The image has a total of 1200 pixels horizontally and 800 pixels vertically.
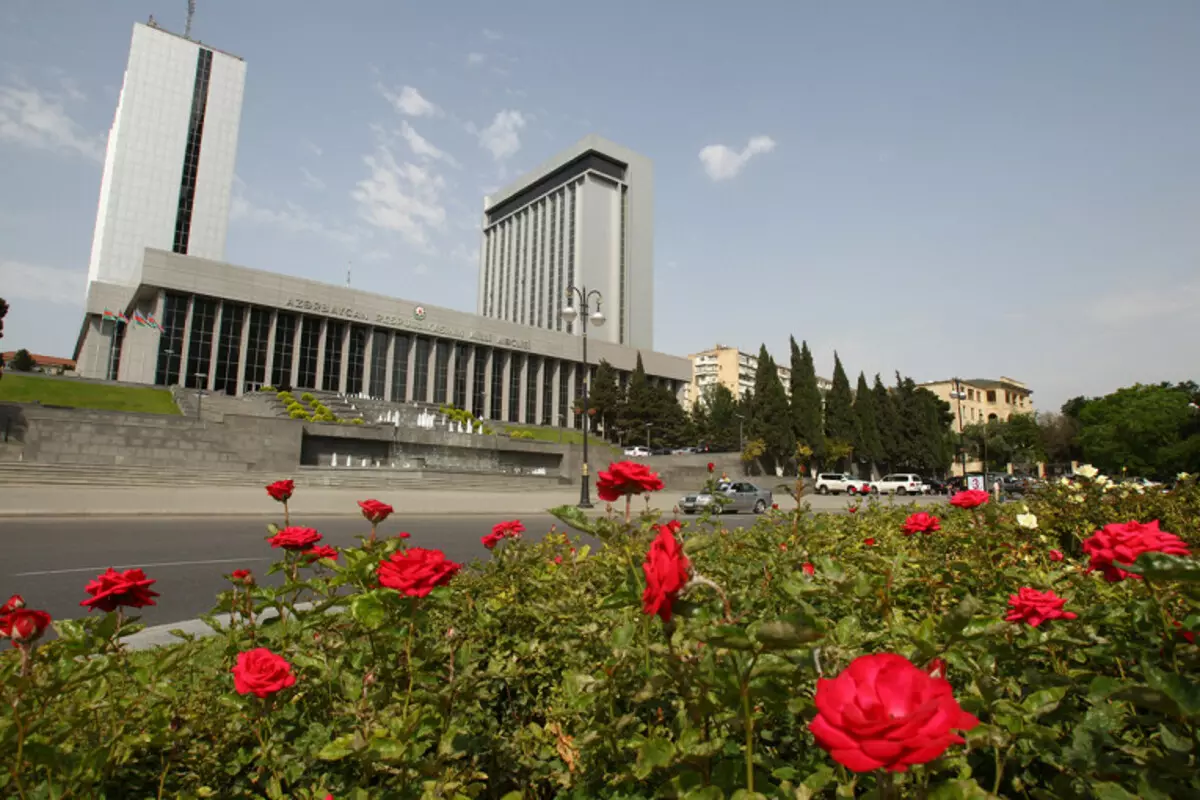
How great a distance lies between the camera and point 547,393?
75062 millimetres

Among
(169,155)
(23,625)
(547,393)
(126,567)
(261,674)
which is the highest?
(169,155)

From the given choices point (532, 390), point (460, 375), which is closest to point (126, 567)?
point (460, 375)

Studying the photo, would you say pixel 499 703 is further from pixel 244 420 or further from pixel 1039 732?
pixel 244 420

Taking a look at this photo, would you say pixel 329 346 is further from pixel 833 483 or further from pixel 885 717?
pixel 885 717

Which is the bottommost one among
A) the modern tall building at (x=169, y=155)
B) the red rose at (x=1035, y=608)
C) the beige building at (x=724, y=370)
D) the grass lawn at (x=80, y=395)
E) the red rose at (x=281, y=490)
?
the red rose at (x=1035, y=608)

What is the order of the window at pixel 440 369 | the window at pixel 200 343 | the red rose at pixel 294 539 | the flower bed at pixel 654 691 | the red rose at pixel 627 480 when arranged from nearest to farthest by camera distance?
the flower bed at pixel 654 691, the red rose at pixel 627 480, the red rose at pixel 294 539, the window at pixel 200 343, the window at pixel 440 369

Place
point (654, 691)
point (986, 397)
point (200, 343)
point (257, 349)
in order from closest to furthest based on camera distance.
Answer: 1. point (654, 691)
2. point (200, 343)
3. point (257, 349)
4. point (986, 397)

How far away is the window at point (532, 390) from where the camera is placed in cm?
7306

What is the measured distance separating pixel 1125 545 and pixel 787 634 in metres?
1.40

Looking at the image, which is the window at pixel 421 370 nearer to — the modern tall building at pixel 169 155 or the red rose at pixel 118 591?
the modern tall building at pixel 169 155

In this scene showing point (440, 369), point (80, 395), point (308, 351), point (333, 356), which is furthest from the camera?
point (440, 369)

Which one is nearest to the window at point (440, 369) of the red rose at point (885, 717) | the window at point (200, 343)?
the window at point (200, 343)

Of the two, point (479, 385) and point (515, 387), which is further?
point (515, 387)

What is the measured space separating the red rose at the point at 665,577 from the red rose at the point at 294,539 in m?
2.15
